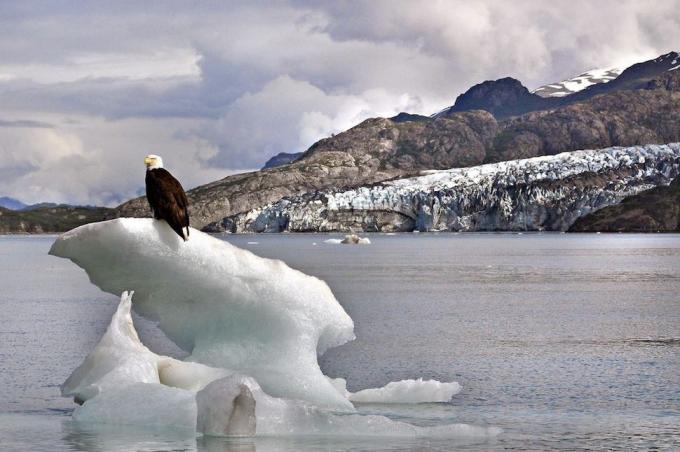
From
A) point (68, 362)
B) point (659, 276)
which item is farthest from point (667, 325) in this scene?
point (659, 276)

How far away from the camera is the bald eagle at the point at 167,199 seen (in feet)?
65.7

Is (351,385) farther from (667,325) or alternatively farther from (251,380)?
(667,325)

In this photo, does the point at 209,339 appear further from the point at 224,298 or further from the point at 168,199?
the point at 168,199

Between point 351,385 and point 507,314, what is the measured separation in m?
26.2

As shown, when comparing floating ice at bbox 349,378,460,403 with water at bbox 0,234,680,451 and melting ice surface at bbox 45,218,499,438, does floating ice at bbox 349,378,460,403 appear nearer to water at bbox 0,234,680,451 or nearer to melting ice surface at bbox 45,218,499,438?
water at bbox 0,234,680,451

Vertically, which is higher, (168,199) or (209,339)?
(168,199)

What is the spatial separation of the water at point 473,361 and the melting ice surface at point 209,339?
0.47 meters

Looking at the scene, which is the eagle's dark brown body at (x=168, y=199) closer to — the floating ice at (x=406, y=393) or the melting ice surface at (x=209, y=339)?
the melting ice surface at (x=209, y=339)

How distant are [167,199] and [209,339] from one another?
3.85 m

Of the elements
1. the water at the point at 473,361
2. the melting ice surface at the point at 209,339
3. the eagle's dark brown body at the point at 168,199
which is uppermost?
the eagle's dark brown body at the point at 168,199

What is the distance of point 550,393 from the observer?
26.5 meters

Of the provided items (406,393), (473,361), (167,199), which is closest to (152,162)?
(167,199)

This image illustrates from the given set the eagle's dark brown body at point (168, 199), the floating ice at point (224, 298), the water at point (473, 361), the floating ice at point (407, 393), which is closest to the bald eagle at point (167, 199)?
the eagle's dark brown body at point (168, 199)

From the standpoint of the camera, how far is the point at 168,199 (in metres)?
20.0
